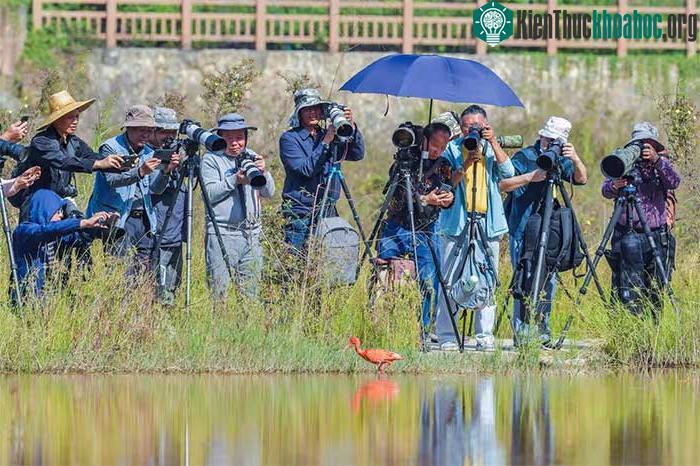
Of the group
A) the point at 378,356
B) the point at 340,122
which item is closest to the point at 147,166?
the point at 340,122

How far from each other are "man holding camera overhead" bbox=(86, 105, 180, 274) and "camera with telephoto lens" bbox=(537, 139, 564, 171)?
269 cm

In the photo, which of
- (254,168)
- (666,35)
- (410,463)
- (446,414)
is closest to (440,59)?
(254,168)

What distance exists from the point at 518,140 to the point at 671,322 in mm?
1905

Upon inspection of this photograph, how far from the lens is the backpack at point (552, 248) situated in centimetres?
1412

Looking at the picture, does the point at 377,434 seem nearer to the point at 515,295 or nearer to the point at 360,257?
the point at 515,295

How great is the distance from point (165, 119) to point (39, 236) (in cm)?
156

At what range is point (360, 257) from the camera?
49.8ft

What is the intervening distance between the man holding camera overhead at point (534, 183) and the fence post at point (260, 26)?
50.9ft

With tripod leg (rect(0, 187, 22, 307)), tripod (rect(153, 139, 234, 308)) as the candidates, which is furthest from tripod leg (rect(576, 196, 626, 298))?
tripod leg (rect(0, 187, 22, 307))

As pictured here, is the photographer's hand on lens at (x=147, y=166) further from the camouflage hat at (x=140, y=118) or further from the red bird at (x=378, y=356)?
the red bird at (x=378, y=356)

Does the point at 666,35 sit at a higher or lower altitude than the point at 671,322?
higher

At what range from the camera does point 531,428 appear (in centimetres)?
1063

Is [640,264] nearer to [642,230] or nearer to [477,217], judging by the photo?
[642,230]

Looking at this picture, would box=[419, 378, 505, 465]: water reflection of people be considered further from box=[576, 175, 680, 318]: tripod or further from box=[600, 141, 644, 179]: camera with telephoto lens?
box=[600, 141, 644, 179]: camera with telephoto lens
